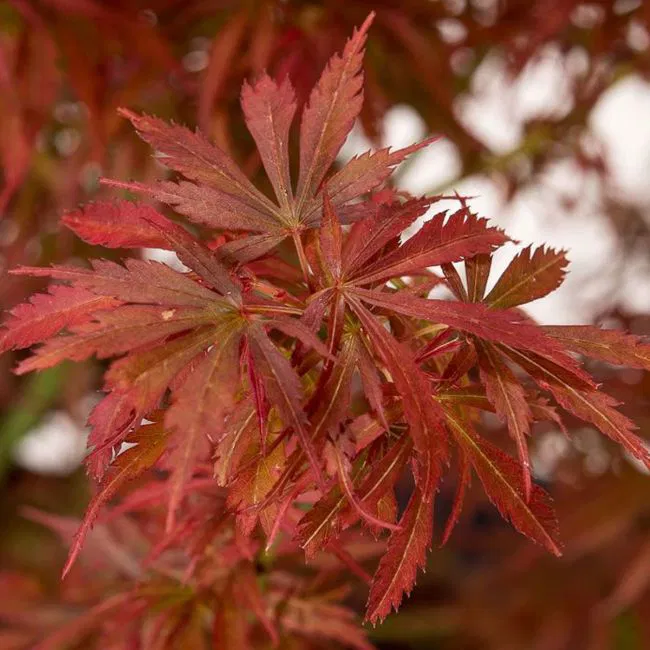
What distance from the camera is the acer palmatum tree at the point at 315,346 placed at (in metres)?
0.36

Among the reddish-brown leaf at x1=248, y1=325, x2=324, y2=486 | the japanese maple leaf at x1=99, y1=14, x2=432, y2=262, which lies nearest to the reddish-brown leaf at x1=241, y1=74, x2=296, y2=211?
the japanese maple leaf at x1=99, y1=14, x2=432, y2=262

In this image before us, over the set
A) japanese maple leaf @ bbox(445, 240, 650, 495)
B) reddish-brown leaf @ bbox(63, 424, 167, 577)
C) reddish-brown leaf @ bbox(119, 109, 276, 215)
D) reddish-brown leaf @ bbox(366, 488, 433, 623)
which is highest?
reddish-brown leaf @ bbox(119, 109, 276, 215)

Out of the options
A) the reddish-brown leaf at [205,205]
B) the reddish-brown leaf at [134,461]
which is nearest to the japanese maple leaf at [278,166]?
the reddish-brown leaf at [205,205]

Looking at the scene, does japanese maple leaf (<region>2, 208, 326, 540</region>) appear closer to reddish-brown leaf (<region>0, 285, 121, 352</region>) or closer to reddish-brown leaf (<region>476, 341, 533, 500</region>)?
reddish-brown leaf (<region>0, 285, 121, 352</region>)

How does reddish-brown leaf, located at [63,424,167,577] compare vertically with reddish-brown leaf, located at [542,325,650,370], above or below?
below

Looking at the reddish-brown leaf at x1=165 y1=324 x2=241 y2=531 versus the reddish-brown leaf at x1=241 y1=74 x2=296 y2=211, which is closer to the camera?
the reddish-brown leaf at x1=165 y1=324 x2=241 y2=531

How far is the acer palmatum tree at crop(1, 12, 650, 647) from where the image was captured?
356 millimetres

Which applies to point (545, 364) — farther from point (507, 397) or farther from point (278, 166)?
point (278, 166)

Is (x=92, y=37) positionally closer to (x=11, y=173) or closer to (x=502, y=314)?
(x=11, y=173)

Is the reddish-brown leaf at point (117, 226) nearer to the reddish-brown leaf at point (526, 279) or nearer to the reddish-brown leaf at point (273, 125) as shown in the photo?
the reddish-brown leaf at point (273, 125)

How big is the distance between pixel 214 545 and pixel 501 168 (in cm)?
85

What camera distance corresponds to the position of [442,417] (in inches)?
14.9

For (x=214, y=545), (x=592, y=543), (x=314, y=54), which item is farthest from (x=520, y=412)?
(x=592, y=543)

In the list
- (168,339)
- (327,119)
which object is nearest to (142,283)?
(168,339)
